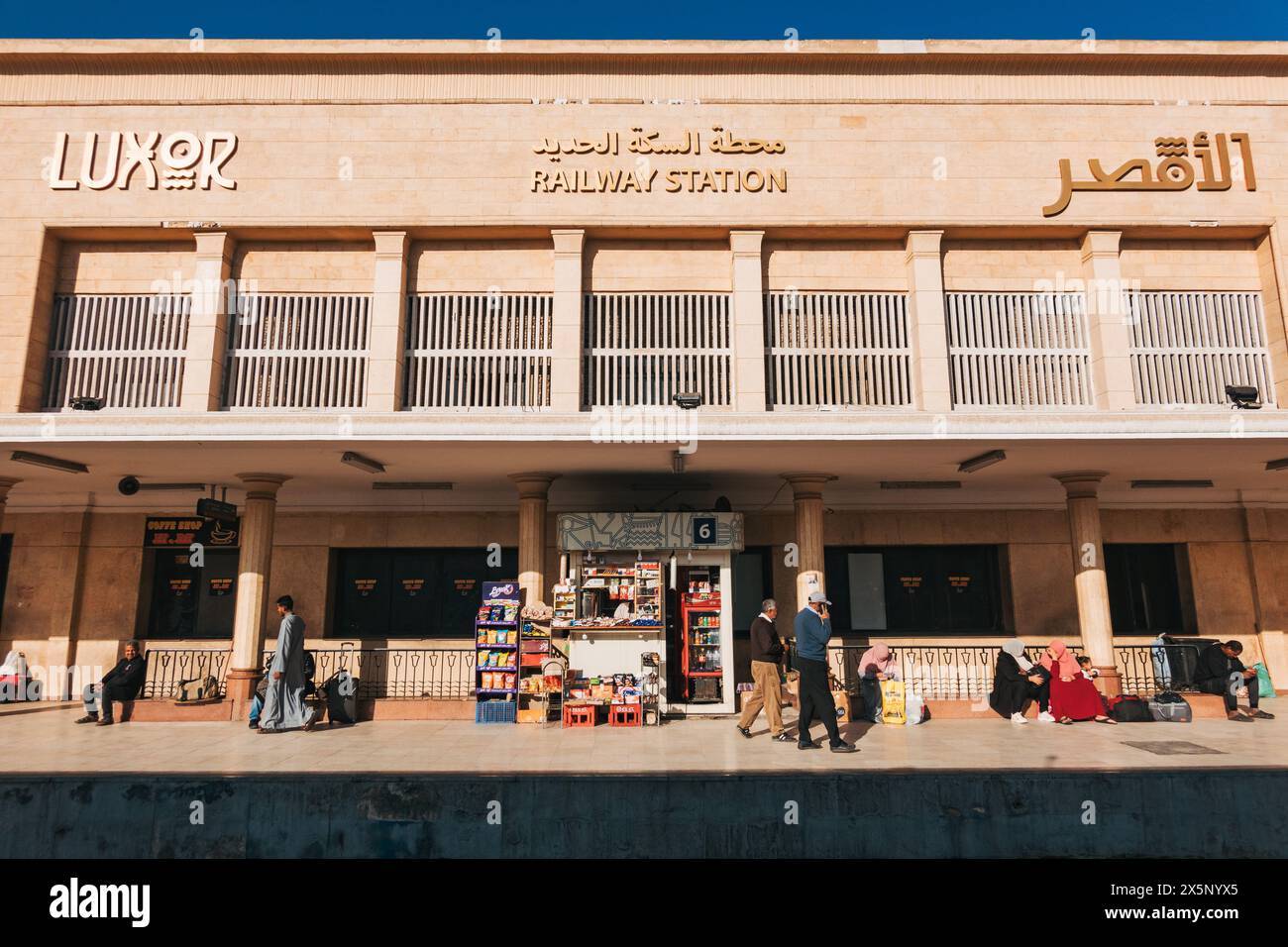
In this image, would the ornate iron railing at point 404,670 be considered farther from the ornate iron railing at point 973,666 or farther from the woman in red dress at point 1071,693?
the woman in red dress at point 1071,693

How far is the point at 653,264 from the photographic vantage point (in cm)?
1428

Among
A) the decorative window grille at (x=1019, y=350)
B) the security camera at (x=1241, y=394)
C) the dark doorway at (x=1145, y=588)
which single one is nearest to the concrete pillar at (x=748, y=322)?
the decorative window grille at (x=1019, y=350)

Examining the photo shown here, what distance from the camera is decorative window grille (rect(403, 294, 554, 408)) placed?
13.8 m

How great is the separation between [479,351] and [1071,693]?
36.2 feet

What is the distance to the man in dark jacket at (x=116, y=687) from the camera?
11.5m

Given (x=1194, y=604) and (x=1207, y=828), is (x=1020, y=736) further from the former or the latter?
(x=1194, y=604)

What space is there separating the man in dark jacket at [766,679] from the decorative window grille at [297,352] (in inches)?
322

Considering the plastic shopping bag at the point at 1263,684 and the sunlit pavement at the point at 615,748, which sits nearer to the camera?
the sunlit pavement at the point at 615,748

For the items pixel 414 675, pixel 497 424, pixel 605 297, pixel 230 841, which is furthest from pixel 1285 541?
pixel 230 841

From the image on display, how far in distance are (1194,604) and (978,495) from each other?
4.49 m

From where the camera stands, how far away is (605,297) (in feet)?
46.6

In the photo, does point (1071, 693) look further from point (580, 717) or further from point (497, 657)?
point (497, 657)

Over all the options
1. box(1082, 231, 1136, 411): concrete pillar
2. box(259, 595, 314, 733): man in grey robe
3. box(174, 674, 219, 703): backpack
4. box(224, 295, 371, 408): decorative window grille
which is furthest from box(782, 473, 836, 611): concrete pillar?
box(174, 674, 219, 703): backpack

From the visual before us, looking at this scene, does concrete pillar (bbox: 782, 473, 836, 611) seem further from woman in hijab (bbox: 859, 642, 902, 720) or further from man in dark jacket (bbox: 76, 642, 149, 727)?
man in dark jacket (bbox: 76, 642, 149, 727)
